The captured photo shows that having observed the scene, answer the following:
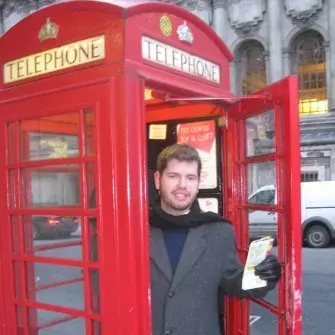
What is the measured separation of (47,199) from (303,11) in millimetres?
18037

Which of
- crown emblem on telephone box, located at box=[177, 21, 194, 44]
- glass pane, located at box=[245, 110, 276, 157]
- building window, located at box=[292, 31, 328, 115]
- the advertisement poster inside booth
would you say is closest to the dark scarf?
glass pane, located at box=[245, 110, 276, 157]

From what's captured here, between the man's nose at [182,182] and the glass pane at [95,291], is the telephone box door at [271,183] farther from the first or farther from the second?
the glass pane at [95,291]

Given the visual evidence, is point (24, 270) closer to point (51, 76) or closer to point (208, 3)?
point (51, 76)

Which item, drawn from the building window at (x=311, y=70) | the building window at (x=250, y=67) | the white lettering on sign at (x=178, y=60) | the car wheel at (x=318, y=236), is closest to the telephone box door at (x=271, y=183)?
the white lettering on sign at (x=178, y=60)

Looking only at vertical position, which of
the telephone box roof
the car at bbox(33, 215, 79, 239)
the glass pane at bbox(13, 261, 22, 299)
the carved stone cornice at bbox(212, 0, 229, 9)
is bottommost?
the glass pane at bbox(13, 261, 22, 299)

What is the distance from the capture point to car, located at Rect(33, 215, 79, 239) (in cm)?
258

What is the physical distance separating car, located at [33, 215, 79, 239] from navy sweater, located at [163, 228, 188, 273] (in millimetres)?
488

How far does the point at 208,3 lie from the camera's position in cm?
2044

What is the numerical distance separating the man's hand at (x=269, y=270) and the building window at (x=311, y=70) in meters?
17.2

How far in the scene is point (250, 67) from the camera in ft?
65.5

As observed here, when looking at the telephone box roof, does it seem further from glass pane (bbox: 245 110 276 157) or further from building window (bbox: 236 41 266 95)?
building window (bbox: 236 41 266 95)

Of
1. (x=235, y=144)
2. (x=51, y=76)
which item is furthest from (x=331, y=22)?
(x=51, y=76)

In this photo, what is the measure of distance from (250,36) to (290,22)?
5.51 ft

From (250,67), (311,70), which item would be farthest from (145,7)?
(250,67)
